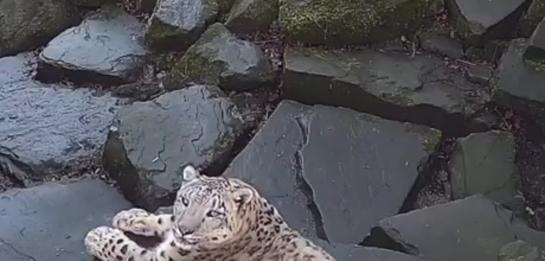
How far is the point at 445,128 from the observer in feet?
15.2

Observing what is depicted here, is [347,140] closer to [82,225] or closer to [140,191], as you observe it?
[140,191]

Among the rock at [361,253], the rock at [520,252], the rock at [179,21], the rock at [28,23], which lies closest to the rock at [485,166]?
the rock at [520,252]

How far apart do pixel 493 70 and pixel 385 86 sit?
54 centimetres

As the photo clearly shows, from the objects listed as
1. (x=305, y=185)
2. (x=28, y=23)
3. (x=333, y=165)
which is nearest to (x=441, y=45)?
(x=333, y=165)

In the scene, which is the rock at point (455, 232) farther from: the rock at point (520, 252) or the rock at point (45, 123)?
the rock at point (45, 123)

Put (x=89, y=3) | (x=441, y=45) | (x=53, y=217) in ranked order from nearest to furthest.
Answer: (x=53, y=217) → (x=441, y=45) → (x=89, y=3)

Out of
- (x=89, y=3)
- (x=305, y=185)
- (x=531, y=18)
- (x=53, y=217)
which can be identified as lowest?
(x=53, y=217)

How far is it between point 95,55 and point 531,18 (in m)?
2.19

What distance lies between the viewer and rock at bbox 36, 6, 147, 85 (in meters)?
5.21

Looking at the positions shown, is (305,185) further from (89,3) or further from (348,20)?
(89,3)

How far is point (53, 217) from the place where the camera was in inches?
166

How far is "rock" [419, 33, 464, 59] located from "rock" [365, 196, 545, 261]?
898 mm

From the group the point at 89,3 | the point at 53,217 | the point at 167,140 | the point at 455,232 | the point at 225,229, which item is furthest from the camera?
the point at 89,3

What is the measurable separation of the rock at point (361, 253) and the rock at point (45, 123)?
1451 millimetres
